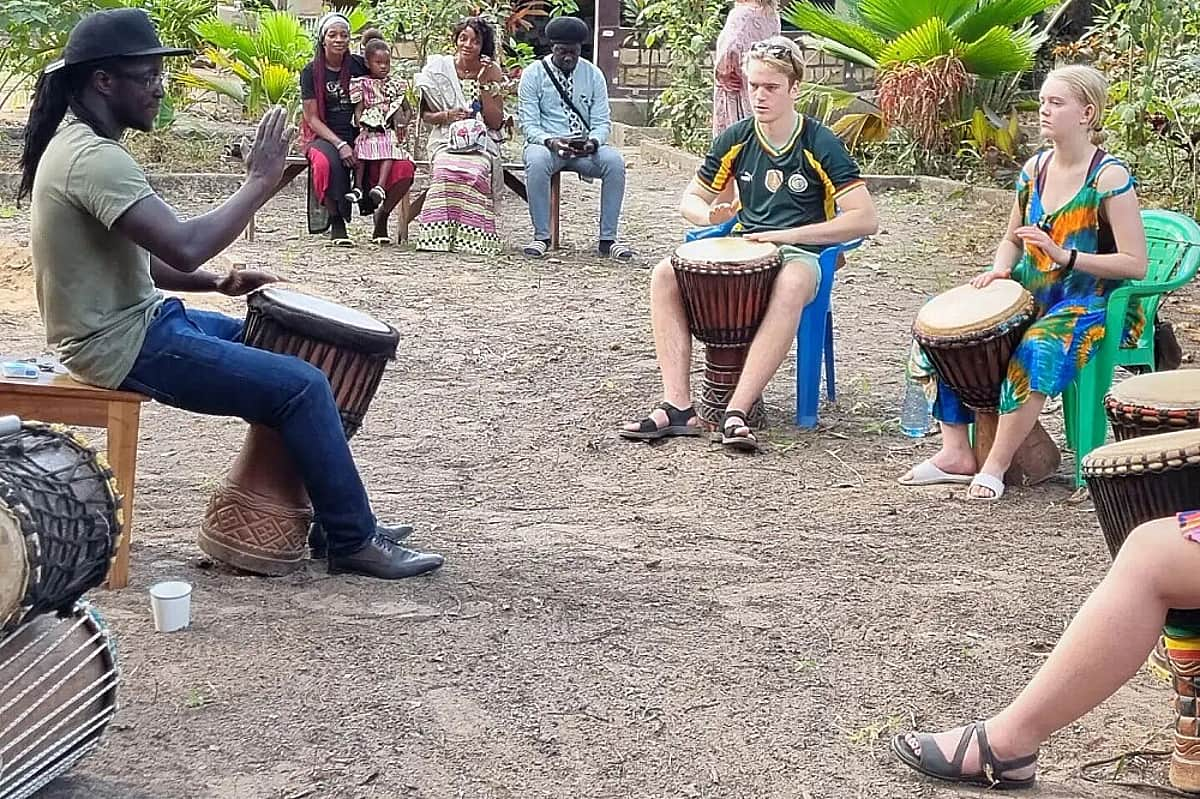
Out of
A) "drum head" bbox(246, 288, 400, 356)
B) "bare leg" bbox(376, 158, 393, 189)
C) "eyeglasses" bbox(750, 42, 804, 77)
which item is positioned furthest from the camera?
Result: "bare leg" bbox(376, 158, 393, 189)

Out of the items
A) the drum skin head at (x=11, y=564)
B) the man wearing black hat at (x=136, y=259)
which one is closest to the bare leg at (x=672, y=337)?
the man wearing black hat at (x=136, y=259)

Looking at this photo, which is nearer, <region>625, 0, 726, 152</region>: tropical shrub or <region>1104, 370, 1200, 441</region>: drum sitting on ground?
<region>1104, 370, 1200, 441</region>: drum sitting on ground

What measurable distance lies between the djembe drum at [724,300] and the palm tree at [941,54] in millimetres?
6850

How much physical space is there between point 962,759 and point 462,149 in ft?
23.2

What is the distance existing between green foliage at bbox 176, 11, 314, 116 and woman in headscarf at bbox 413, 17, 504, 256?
8.98 feet

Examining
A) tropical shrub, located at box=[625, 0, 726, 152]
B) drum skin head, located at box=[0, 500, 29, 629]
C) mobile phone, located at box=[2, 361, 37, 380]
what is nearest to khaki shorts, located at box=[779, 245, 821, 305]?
mobile phone, located at box=[2, 361, 37, 380]

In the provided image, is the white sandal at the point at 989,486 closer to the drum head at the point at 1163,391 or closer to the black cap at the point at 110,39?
the drum head at the point at 1163,391

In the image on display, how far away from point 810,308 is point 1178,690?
2.91 metres

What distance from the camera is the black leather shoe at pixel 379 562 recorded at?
4.05 meters

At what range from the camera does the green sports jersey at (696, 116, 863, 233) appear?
5.57 m

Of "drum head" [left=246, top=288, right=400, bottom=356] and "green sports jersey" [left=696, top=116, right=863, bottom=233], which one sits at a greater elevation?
"green sports jersey" [left=696, top=116, right=863, bottom=233]

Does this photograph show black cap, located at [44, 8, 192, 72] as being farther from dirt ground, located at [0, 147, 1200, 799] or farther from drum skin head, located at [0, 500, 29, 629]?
drum skin head, located at [0, 500, 29, 629]

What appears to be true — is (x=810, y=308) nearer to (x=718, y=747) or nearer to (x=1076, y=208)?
(x=1076, y=208)

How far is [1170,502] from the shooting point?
9.39ft
